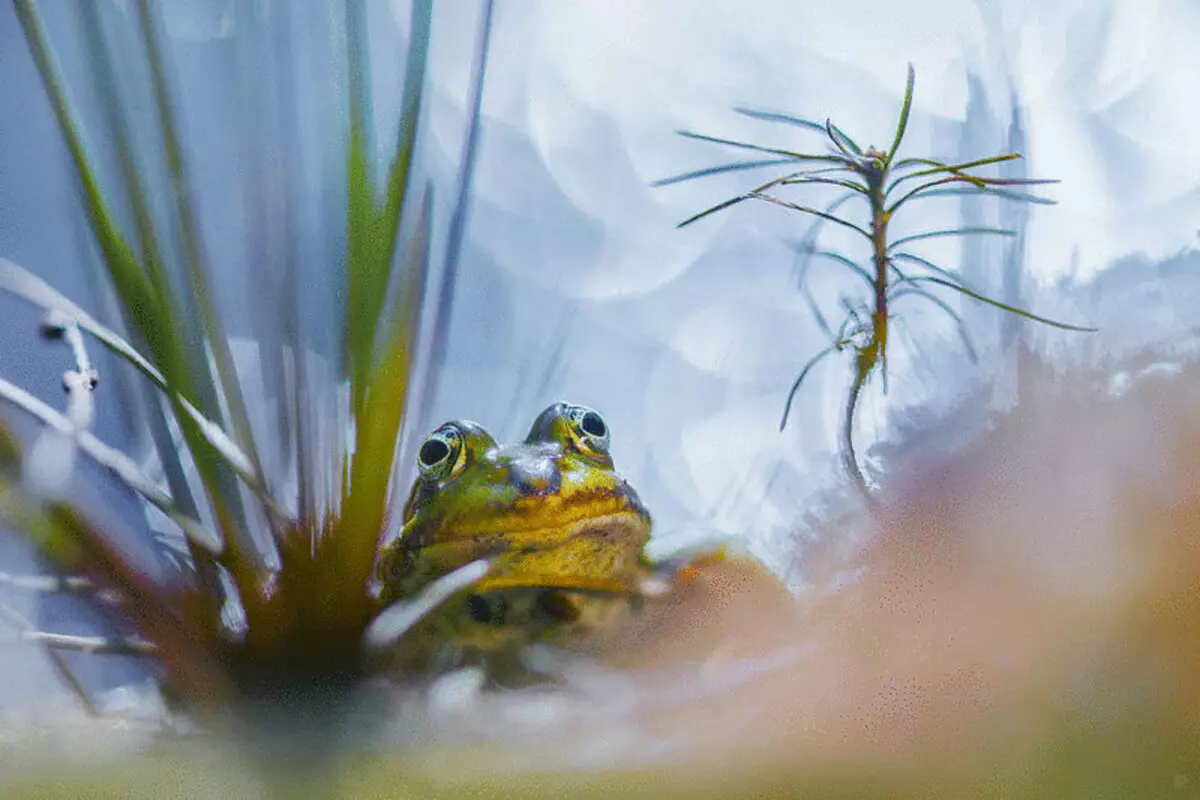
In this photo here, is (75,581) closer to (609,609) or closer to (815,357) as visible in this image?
(609,609)

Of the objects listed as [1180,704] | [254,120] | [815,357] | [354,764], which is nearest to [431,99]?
[254,120]

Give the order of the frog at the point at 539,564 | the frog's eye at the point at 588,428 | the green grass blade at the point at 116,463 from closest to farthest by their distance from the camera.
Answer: the green grass blade at the point at 116,463, the frog at the point at 539,564, the frog's eye at the point at 588,428

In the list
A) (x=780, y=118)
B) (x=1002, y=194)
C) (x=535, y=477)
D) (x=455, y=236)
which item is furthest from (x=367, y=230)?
(x=1002, y=194)

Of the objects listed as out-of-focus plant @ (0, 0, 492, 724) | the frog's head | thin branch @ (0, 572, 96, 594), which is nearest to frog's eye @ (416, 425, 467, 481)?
the frog's head

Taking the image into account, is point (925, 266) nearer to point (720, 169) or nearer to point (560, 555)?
point (720, 169)

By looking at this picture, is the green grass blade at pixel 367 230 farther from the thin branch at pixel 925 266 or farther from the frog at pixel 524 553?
the thin branch at pixel 925 266

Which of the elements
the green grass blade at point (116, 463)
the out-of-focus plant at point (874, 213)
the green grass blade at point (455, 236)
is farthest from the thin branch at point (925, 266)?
the green grass blade at point (116, 463)

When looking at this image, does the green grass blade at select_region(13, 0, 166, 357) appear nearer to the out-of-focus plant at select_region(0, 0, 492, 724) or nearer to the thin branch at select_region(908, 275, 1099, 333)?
the out-of-focus plant at select_region(0, 0, 492, 724)
